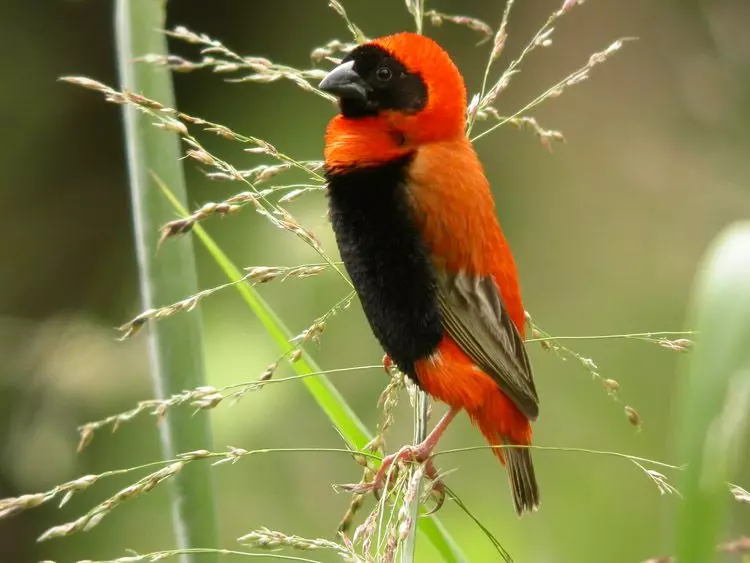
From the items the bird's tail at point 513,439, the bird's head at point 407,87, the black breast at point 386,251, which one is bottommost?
the bird's tail at point 513,439

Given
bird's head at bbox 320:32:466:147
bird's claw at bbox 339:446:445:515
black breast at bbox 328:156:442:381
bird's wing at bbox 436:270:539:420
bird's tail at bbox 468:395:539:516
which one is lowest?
bird's tail at bbox 468:395:539:516

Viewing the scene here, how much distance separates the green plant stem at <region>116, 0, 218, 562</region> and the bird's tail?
831mm

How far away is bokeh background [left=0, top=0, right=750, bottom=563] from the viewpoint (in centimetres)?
380

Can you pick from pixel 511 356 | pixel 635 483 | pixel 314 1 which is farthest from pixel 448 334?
pixel 314 1

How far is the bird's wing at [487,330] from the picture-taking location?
1.95m

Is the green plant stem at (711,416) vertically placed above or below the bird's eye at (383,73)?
below

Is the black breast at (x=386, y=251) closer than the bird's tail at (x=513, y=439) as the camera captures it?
Yes

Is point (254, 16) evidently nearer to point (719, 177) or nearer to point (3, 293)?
point (3, 293)

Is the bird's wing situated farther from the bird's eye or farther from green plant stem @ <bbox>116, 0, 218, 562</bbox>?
green plant stem @ <bbox>116, 0, 218, 562</bbox>

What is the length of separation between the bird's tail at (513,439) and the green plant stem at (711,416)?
1397 mm

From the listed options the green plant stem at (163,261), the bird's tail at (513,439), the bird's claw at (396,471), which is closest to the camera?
the green plant stem at (163,261)

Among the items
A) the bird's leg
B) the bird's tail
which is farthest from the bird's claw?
the bird's tail

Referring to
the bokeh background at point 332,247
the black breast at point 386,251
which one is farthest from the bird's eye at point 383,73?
the bokeh background at point 332,247

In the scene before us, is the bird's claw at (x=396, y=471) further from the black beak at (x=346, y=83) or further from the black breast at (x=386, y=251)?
the black beak at (x=346, y=83)
